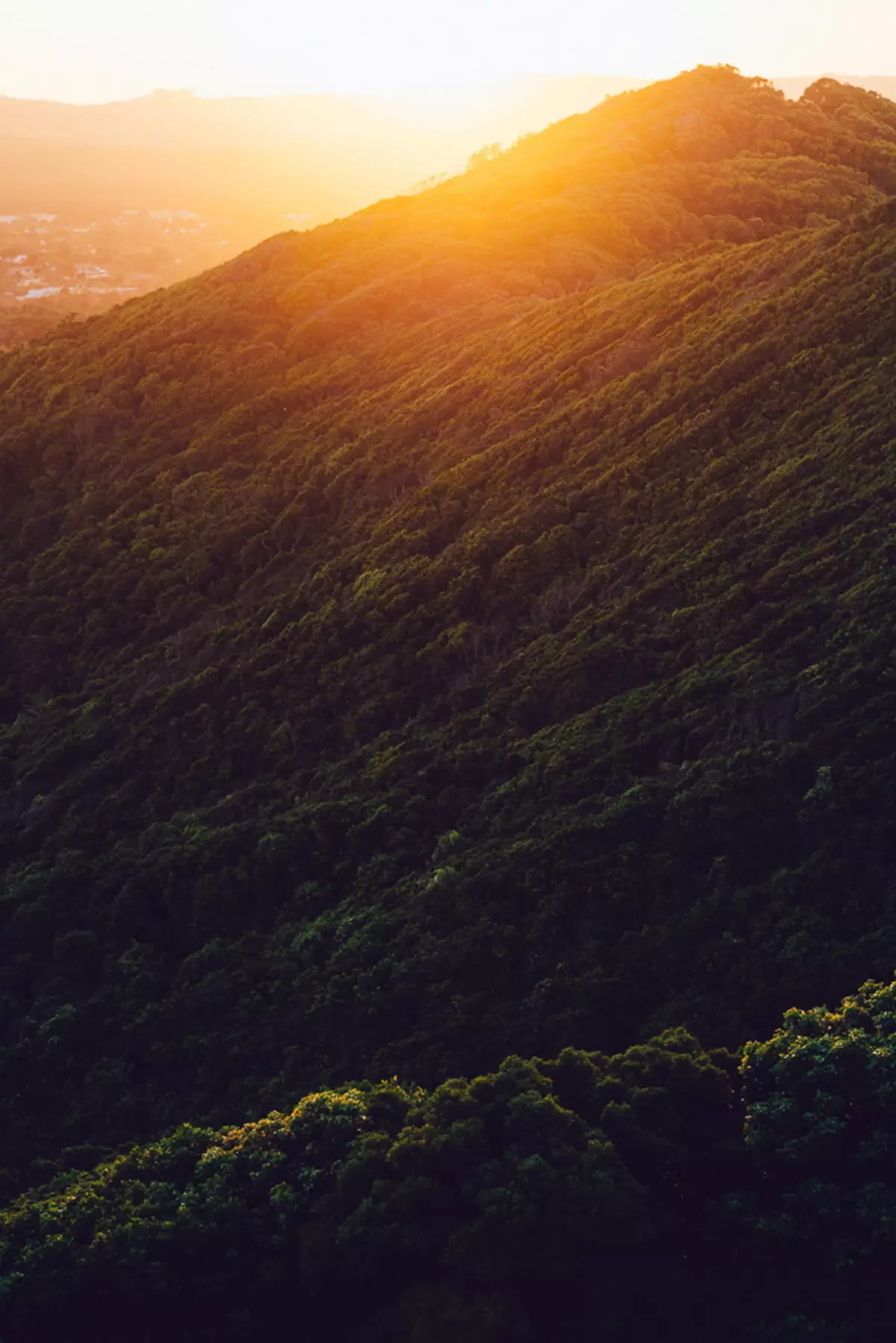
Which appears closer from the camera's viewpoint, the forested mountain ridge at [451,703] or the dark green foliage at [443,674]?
the forested mountain ridge at [451,703]

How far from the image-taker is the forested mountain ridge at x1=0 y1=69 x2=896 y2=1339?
1984cm

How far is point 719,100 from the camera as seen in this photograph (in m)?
60.0

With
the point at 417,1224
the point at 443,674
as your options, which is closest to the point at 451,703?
the point at 443,674

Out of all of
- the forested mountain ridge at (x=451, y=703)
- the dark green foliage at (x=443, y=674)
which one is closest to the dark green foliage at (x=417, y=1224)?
the forested mountain ridge at (x=451, y=703)

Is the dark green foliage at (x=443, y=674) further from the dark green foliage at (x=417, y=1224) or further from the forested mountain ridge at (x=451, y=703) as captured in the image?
the dark green foliage at (x=417, y=1224)

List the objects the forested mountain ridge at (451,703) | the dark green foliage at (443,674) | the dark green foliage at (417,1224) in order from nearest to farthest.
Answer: the dark green foliage at (417,1224) < the forested mountain ridge at (451,703) < the dark green foliage at (443,674)

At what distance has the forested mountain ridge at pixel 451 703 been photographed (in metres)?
19.8

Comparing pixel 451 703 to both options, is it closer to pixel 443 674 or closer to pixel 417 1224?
pixel 443 674

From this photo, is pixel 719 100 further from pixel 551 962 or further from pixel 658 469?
pixel 551 962

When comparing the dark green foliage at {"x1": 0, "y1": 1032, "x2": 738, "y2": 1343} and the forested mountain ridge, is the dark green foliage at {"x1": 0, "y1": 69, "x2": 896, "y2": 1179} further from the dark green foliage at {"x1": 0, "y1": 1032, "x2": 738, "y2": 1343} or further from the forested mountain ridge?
the dark green foliage at {"x1": 0, "y1": 1032, "x2": 738, "y2": 1343}

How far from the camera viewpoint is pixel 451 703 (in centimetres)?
2758

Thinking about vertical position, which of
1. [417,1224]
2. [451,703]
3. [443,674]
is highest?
[443,674]

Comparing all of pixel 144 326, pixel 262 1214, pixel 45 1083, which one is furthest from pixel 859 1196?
pixel 144 326

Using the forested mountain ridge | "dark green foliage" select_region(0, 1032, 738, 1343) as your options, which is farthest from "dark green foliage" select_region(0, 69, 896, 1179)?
"dark green foliage" select_region(0, 1032, 738, 1343)
